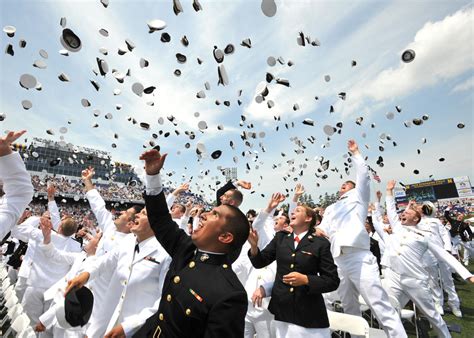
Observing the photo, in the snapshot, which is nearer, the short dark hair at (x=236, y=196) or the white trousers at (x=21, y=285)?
the short dark hair at (x=236, y=196)

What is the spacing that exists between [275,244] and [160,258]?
1.77 metres

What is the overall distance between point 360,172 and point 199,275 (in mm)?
4003

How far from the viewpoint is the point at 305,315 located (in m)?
3.39

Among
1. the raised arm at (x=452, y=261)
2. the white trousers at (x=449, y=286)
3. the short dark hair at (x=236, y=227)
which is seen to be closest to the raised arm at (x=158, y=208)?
the short dark hair at (x=236, y=227)

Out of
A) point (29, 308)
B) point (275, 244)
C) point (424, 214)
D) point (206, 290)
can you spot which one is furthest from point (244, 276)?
point (424, 214)

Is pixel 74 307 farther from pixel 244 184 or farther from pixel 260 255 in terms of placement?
pixel 244 184

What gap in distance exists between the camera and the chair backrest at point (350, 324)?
3689 mm

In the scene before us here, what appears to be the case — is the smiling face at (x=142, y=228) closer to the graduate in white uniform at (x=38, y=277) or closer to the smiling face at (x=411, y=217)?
the graduate in white uniform at (x=38, y=277)

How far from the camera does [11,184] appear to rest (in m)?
2.47

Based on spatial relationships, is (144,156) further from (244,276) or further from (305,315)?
(244,276)

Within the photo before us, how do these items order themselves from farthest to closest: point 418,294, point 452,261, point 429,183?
point 429,183 → point 418,294 → point 452,261

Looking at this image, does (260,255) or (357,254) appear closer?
(260,255)

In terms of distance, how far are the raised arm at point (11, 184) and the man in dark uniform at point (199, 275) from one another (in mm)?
1210

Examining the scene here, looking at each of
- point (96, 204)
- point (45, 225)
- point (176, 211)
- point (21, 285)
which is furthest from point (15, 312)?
point (176, 211)
